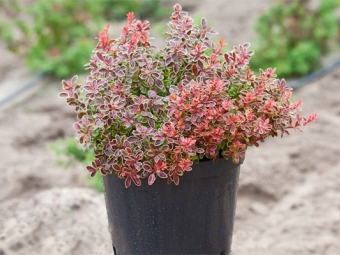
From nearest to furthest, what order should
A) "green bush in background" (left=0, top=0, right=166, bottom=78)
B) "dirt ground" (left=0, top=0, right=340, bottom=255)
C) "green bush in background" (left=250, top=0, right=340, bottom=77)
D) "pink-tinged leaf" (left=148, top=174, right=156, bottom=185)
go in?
"pink-tinged leaf" (left=148, top=174, right=156, bottom=185)
"dirt ground" (left=0, top=0, right=340, bottom=255)
"green bush in background" (left=250, top=0, right=340, bottom=77)
"green bush in background" (left=0, top=0, right=166, bottom=78)

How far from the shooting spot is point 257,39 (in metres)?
5.84

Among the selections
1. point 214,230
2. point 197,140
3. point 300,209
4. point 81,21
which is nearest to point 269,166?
point 300,209

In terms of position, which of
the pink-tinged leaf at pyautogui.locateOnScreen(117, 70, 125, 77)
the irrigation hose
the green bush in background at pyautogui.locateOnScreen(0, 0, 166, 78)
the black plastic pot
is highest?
the green bush in background at pyautogui.locateOnScreen(0, 0, 166, 78)

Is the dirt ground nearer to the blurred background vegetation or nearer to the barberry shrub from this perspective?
the blurred background vegetation

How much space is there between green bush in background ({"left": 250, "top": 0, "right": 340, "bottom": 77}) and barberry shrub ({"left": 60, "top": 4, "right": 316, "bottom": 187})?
10.5ft

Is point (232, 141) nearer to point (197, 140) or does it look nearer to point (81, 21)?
point (197, 140)

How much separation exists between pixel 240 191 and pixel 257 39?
2.52 metres

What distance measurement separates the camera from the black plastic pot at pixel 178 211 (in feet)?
7.18

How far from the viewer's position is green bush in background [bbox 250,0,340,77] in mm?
5359

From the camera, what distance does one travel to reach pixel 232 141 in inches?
84.0

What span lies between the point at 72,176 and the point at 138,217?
1.99 m

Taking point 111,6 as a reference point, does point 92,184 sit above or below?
below

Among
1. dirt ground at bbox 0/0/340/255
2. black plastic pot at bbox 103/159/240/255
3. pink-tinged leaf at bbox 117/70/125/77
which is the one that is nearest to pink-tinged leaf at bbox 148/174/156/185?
black plastic pot at bbox 103/159/240/255

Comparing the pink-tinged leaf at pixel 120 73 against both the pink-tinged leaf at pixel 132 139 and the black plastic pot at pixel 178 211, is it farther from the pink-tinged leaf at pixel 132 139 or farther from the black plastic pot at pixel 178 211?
the black plastic pot at pixel 178 211
